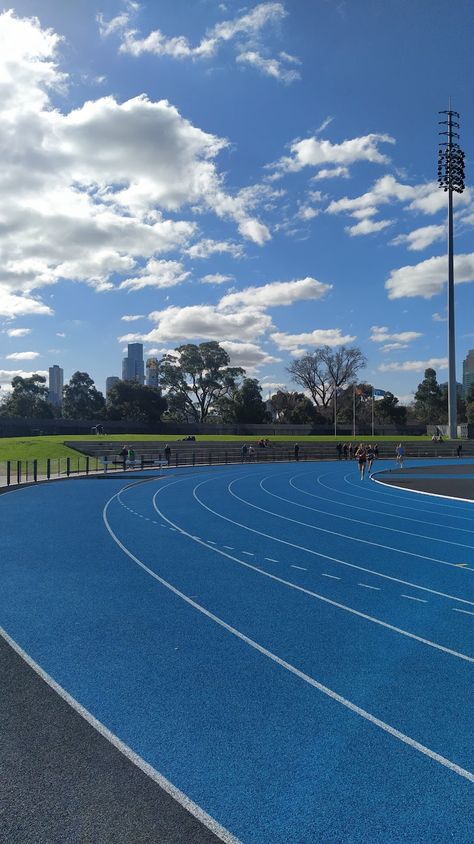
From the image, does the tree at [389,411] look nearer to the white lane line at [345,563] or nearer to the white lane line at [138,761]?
the white lane line at [345,563]

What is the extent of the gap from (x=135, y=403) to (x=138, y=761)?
85.6 meters

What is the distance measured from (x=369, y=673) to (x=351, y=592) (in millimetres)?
3045

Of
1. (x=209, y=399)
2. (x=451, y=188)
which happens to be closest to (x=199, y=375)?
(x=209, y=399)

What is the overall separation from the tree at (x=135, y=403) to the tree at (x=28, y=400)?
16.8 metres

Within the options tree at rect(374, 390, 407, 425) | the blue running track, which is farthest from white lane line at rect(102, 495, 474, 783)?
tree at rect(374, 390, 407, 425)

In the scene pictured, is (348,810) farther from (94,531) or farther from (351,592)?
(94,531)

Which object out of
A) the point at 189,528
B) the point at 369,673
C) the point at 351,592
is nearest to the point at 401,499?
the point at 189,528

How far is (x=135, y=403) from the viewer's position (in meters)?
88.4

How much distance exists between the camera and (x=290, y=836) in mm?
3480

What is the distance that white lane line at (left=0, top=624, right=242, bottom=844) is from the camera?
3547 mm

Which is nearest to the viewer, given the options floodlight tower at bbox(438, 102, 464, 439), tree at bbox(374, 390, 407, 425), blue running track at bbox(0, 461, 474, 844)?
Answer: blue running track at bbox(0, 461, 474, 844)

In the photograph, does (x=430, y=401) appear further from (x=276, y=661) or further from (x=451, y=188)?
(x=276, y=661)

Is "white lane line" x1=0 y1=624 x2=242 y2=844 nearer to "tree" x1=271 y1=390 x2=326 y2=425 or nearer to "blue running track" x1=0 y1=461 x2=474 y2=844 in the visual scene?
"blue running track" x1=0 y1=461 x2=474 y2=844

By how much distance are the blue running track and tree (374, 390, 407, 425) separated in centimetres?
8888
